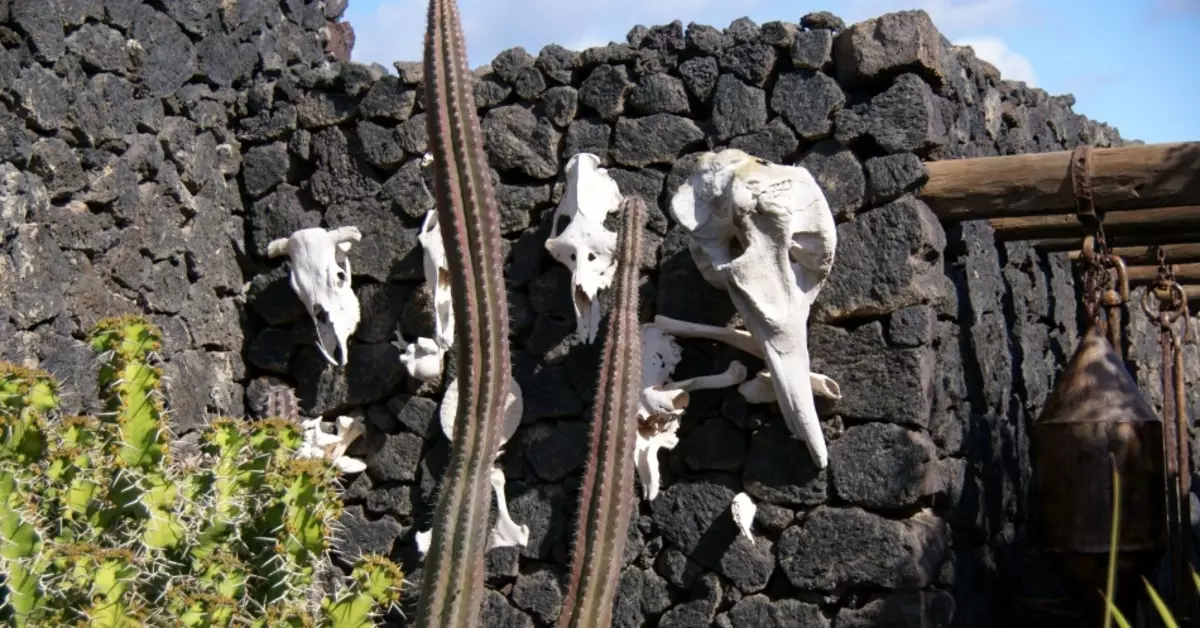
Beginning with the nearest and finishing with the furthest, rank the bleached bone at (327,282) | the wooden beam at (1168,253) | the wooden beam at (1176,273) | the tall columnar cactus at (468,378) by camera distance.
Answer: the tall columnar cactus at (468,378)
the bleached bone at (327,282)
the wooden beam at (1168,253)
the wooden beam at (1176,273)

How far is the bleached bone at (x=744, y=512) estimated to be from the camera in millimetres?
4598

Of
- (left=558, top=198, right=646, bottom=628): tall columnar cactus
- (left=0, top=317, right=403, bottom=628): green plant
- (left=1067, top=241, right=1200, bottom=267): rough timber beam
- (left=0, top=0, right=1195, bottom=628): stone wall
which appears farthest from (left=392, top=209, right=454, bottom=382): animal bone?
(left=1067, top=241, right=1200, bottom=267): rough timber beam

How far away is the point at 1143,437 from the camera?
4.55 meters

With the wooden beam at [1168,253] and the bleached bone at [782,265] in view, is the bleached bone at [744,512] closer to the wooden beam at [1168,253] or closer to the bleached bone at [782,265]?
the bleached bone at [782,265]

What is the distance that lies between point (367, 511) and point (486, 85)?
5.55 ft

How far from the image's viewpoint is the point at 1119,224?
535 cm

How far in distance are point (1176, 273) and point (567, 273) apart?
3371 millimetres

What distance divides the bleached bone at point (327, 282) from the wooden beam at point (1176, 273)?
3.84m

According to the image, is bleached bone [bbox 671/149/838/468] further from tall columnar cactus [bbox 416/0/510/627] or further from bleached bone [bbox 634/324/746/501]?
tall columnar cactus [bbox 416/0/510/627]

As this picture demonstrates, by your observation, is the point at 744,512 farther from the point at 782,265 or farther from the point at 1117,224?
the point at 1117,224

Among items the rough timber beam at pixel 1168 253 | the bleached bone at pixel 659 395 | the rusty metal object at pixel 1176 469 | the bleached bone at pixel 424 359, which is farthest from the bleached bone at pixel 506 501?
the rough timber beam at pixel 1168 253

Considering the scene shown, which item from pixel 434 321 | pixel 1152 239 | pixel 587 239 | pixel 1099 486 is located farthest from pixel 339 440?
pixel 1152 239

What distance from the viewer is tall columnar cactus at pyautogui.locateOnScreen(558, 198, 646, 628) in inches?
→ 103

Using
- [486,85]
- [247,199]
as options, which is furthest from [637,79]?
[247,199]
